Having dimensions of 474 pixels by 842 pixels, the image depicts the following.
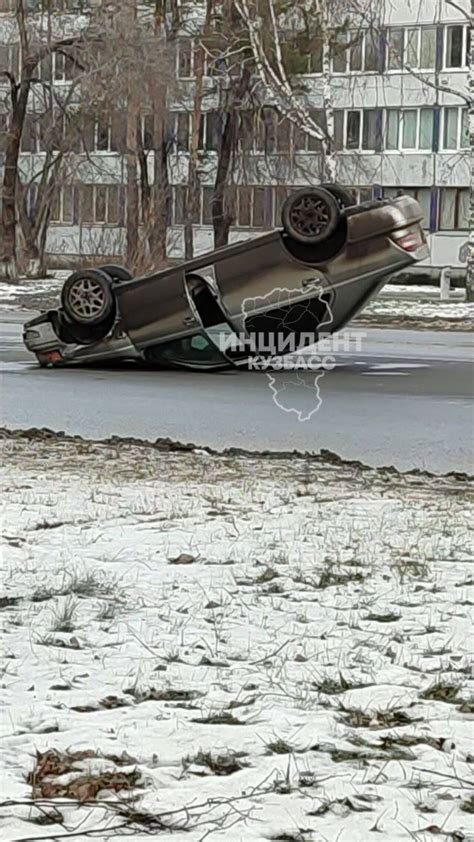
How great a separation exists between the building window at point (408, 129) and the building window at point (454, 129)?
582mm

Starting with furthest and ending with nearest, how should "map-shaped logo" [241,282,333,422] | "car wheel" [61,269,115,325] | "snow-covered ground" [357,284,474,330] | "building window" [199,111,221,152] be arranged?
"building window" [199,111,221,152] < "snow-covered ground" [357,284,474,330] < "car wheel" [61,269,115,325] < "map-shaped logo" [241,282,333,422]

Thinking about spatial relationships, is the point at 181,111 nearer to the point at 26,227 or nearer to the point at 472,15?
the point at 26,227

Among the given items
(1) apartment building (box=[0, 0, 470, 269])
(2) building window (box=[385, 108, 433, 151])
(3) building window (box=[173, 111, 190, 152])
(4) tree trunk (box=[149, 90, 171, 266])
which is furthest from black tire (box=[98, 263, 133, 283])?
(2) building window (box=[385, 108, 433, 151])

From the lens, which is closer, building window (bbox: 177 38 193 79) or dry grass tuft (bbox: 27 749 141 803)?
dry grass tuft (bbox: 27 749 141 803)

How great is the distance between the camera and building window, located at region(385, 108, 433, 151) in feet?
186

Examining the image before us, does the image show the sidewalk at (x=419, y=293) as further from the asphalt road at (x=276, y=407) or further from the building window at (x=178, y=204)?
the building window at (x=178, y=204)

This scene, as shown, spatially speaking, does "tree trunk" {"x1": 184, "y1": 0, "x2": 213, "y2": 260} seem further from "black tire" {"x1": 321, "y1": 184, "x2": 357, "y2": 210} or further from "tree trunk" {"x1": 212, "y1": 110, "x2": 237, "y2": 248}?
"black tire" {"x1": 321, "y1": 184, "x2": 357, "y2": 210}

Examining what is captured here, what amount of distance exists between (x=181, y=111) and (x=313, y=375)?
102 ft

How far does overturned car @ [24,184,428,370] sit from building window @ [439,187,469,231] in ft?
135

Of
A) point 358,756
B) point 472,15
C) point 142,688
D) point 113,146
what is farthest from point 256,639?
point 113,146

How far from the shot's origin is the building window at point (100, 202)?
187ft

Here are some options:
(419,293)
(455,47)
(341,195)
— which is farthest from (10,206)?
(341,195)

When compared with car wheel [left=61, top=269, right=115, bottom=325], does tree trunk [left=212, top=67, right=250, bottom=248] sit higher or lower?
higher

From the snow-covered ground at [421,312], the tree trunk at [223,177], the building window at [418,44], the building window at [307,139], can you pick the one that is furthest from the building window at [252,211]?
the snow-covered ground at [421,312]
